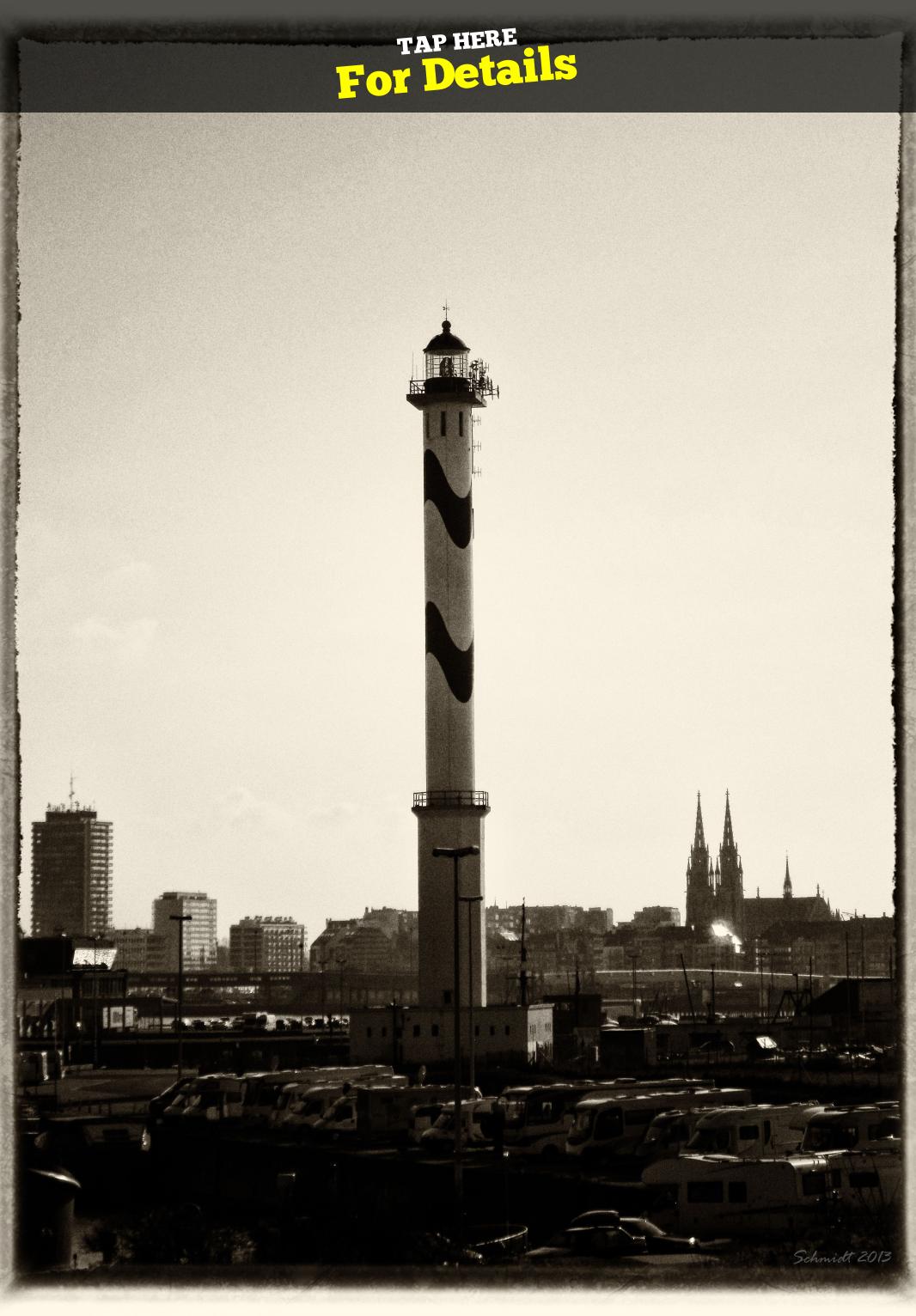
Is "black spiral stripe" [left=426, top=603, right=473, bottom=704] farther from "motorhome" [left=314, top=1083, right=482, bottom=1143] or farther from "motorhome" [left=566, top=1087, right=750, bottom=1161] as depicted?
"motorhome" [left=566, top=1087, right=750, bottom=1161]

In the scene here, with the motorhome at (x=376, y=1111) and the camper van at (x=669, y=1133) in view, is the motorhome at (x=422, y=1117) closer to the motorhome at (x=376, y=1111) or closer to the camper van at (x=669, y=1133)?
the motorhome at (x=376, y=1111)

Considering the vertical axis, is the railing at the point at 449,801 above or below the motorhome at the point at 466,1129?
above

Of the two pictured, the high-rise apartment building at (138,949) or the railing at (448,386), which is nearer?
the railing at (448,386)

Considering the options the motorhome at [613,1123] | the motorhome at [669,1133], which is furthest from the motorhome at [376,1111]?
the motorhome at [669,1133]

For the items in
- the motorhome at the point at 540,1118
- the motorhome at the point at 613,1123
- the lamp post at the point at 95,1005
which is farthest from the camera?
the lamp post at the point at 95,1005

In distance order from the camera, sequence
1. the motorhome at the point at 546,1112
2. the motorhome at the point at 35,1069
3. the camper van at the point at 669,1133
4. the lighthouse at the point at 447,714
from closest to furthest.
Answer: the camper van at the point at 669,1133, the motorhome at the point at 546,1112, the motorhome at the point at 35,1069, the lighthouse at the point at 447,714

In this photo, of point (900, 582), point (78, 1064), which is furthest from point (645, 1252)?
point (78, 1064)

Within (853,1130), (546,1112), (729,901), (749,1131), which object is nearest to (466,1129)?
(546,1112)

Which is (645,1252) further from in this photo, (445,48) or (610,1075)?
(610,1075)
